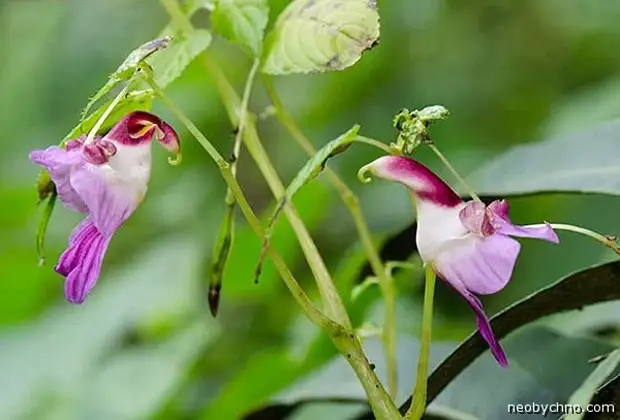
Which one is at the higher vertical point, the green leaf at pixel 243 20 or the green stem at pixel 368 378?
the green leaf at pixel 243 20

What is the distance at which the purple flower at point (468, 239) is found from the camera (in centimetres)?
44

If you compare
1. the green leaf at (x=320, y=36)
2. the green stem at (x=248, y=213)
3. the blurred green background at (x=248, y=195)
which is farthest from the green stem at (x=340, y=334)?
the blurred green background at (x=248, y=195)

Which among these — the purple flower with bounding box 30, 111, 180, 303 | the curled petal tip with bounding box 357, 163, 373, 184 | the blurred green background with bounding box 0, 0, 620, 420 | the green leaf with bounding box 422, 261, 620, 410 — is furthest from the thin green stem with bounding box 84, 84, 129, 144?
the blurred green background with bounding box 0, 0, 620, 420

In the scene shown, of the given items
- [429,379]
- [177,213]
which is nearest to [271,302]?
[177,213]

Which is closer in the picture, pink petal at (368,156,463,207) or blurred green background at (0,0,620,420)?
pink petal at (368,156,463,207)

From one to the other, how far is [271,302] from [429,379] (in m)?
0.67

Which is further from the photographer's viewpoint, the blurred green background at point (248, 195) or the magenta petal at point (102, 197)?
the blurred green background at point (248, 195)

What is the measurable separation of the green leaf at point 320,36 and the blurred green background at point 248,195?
20 centimetres

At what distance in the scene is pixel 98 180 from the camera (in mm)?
452

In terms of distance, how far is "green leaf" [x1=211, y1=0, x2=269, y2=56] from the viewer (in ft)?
2.08

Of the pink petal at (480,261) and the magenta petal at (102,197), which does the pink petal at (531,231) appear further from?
the magenta petal at (102,197)

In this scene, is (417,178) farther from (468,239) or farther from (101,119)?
(101,119)

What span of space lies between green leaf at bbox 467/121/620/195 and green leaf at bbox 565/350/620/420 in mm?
118

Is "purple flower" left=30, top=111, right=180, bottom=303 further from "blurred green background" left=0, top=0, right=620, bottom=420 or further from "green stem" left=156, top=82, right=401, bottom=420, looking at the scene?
"blurred green background" left=0, top=0, right=620, bottom=420
